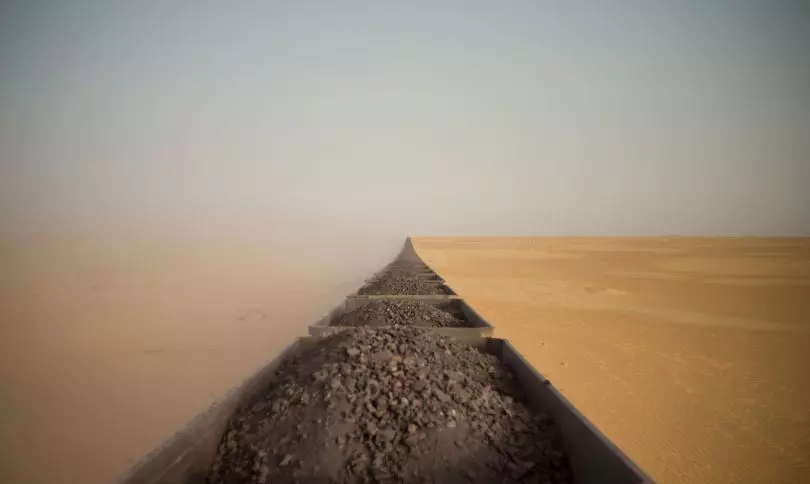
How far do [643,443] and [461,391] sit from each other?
2.43 m

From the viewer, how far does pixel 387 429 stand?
2.50 metres

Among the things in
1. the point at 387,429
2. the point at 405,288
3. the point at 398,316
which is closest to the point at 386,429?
the point at 387,429

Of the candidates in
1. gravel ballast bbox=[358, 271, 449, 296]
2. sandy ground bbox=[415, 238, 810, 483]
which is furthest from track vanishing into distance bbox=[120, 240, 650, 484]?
gravel ballast bbox=[358, 271, 449, 296]

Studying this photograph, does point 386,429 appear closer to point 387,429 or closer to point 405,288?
point 387,429

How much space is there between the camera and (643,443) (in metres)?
4.05

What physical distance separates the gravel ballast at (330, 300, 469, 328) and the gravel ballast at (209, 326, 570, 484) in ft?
6.57

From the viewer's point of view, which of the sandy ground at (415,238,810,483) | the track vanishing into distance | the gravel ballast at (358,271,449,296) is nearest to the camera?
the track vanishing into distance

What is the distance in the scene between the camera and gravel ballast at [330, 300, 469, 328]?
5371 millimetres

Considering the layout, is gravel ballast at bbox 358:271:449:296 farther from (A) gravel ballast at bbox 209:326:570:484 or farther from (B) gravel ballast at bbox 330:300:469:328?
(A) gravel ballast at bbox 209:326:570:484

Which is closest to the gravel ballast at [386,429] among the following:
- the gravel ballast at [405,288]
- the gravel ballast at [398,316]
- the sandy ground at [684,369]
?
the sandy ground at [684,369]

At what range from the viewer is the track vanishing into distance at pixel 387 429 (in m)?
2.22

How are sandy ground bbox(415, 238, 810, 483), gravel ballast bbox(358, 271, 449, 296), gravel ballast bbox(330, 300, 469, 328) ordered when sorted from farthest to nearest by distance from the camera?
gravel ballast bbox(358, 271, 449, 296)
gravel ballast bbox(330, 300, 469, 328)
sandy ground bbox(415, 238, 810, 483)

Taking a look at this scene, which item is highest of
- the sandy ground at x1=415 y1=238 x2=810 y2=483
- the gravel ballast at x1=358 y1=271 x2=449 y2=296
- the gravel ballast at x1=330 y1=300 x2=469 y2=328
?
the gravel ballast at x1=330 y1=300 x2=469 y2=328

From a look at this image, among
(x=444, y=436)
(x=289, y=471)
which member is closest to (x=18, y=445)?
(x=289, y=471)
